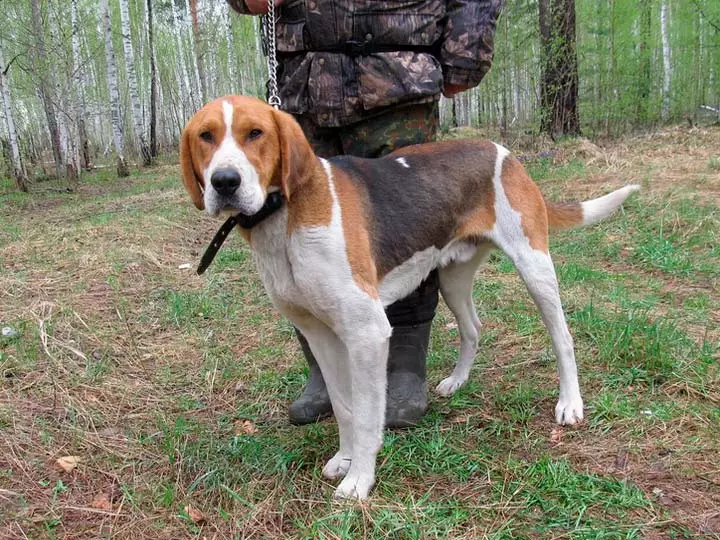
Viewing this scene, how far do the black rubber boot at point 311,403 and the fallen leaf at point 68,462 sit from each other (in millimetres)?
972

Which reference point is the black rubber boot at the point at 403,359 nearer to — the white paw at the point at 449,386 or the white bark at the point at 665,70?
the white paw at the point at 449,386

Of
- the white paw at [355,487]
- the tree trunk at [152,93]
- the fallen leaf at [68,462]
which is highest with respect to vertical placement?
the tree trunk at [152,93]

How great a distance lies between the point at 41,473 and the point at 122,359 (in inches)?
47.9

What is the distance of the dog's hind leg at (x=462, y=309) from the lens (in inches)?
123

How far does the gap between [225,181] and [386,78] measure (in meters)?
1.11

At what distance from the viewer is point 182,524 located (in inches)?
85.2

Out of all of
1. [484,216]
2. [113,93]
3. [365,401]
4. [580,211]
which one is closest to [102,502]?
[365,401]

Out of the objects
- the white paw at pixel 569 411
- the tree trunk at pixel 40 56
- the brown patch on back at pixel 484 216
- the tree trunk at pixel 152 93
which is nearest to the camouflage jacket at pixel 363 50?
the brown patch on back at pixel 484 216

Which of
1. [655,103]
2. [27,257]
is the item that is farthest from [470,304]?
[655,103]

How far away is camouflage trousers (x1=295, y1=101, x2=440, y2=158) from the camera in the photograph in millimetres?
2859

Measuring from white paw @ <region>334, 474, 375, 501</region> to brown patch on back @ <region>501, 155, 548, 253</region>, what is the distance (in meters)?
1.30

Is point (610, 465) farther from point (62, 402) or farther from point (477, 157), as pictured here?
point (62, 402)

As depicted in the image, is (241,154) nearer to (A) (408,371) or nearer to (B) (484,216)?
(B) (484,216)

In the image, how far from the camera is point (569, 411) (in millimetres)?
2727
